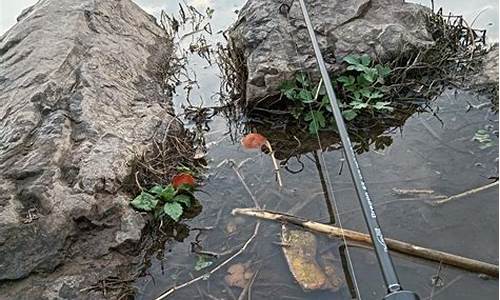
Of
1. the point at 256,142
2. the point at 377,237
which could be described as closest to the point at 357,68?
the point at 256,142

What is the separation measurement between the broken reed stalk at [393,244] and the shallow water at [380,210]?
0.07 ft

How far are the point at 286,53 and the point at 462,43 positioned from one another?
0.79m

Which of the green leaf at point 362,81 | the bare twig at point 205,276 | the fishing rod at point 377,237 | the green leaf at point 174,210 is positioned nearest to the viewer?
the fishing rod at point 377,237

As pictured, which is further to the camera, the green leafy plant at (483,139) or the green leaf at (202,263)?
the green leafy plant at (483,139)

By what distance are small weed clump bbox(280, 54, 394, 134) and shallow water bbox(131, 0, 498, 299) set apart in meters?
0.15

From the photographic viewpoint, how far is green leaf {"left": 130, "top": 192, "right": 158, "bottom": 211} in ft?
6.61

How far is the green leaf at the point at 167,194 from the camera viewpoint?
6.75 feet

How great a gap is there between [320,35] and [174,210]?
3.55 ft

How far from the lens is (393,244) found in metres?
1.70

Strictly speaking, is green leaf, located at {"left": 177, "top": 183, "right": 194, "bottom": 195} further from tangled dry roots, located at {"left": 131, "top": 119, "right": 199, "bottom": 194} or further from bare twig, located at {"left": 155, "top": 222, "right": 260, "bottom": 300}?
bare twig, located at {"left": 155, "top": 222, "right": 260, "bottom": 300}

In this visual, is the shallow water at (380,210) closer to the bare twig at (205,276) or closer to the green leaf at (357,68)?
the bare twig at (205,276)

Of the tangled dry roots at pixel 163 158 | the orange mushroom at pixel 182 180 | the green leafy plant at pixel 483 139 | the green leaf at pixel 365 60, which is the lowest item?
the green leafy plant at pixel 483 139

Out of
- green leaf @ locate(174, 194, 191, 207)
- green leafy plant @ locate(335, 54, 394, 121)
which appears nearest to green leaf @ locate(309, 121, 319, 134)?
green leafy plant @ locate(335, 54, 394, 121)

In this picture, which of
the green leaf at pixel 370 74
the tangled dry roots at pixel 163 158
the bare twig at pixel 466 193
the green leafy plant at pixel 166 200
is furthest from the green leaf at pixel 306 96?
the bare twig at pixel 466 193
